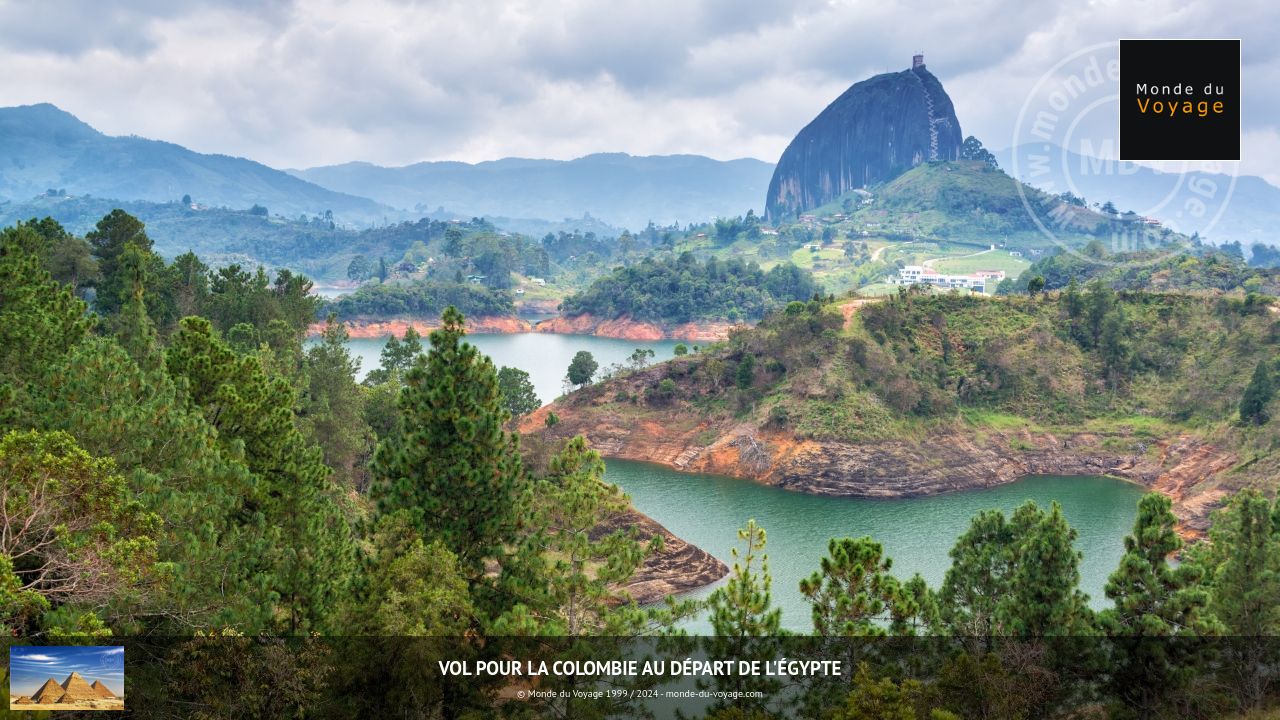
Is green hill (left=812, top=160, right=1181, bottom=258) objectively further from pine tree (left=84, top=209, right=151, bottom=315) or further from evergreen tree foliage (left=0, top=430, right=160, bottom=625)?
evergreen tree foliage (left=0, top=430, right=160, bottom=625)

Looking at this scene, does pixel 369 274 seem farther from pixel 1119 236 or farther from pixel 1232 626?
pixel 1232 626

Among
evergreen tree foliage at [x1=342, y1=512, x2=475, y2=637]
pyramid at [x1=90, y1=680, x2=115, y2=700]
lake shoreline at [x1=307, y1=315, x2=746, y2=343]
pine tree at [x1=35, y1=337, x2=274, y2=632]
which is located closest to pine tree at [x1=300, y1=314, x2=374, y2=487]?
pine tree at [x1=35, y1=337, x2=274, y2=632]

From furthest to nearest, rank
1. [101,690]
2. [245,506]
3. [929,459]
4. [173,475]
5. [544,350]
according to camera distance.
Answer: [544,350] < [929,459] < [245,506] < [173,475] < [101,690]

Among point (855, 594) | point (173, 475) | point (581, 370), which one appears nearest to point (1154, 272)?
point (581, 370)

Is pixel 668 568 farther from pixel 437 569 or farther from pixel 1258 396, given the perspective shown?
pixel 1258 396

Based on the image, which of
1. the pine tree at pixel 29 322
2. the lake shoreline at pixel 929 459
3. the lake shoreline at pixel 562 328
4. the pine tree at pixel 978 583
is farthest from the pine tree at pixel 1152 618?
the lake shoreline at pixel 562 328

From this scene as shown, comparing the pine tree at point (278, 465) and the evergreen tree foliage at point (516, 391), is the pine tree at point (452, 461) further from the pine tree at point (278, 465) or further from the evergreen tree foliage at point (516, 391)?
the evergreen tree foliage at point (516, 391)
